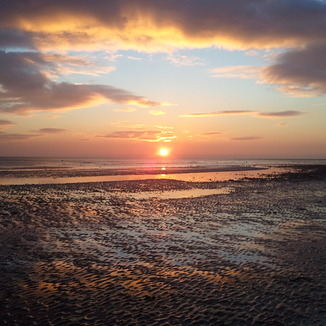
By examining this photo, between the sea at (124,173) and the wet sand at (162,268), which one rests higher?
the sea at (124,173)

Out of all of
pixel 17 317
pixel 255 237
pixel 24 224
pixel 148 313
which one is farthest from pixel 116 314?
pixel 24 224

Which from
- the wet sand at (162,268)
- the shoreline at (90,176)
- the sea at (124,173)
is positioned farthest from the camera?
the sea at (124,173)

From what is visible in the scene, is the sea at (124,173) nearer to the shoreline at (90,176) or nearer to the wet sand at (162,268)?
the shoreline at (90,176)

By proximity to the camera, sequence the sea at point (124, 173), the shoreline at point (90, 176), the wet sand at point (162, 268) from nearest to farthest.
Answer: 1. the wet sand at point (162, 268)
2. the shoreline at point (90, 176)
3. the sea at point (124, 173)

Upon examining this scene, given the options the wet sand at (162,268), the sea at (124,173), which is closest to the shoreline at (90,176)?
the sea at (124,173)

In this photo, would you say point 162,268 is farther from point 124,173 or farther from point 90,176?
point 124,173

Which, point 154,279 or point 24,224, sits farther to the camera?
point 24,224

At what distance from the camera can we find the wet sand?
297 inches

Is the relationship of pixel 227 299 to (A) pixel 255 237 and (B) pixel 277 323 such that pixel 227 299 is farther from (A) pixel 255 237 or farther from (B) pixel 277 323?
(A) pixel 255 237

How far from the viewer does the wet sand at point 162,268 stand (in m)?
7.54

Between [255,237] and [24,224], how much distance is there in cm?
1425

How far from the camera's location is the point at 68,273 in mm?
10312

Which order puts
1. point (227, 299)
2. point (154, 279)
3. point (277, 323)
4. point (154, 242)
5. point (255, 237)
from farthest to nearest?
point (255, 237) < point (154, 242) < point (154, 279) < point (227, 299) < point (277, 323)

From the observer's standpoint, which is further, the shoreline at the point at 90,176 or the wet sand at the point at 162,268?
the shoreline at the point at 90,176
